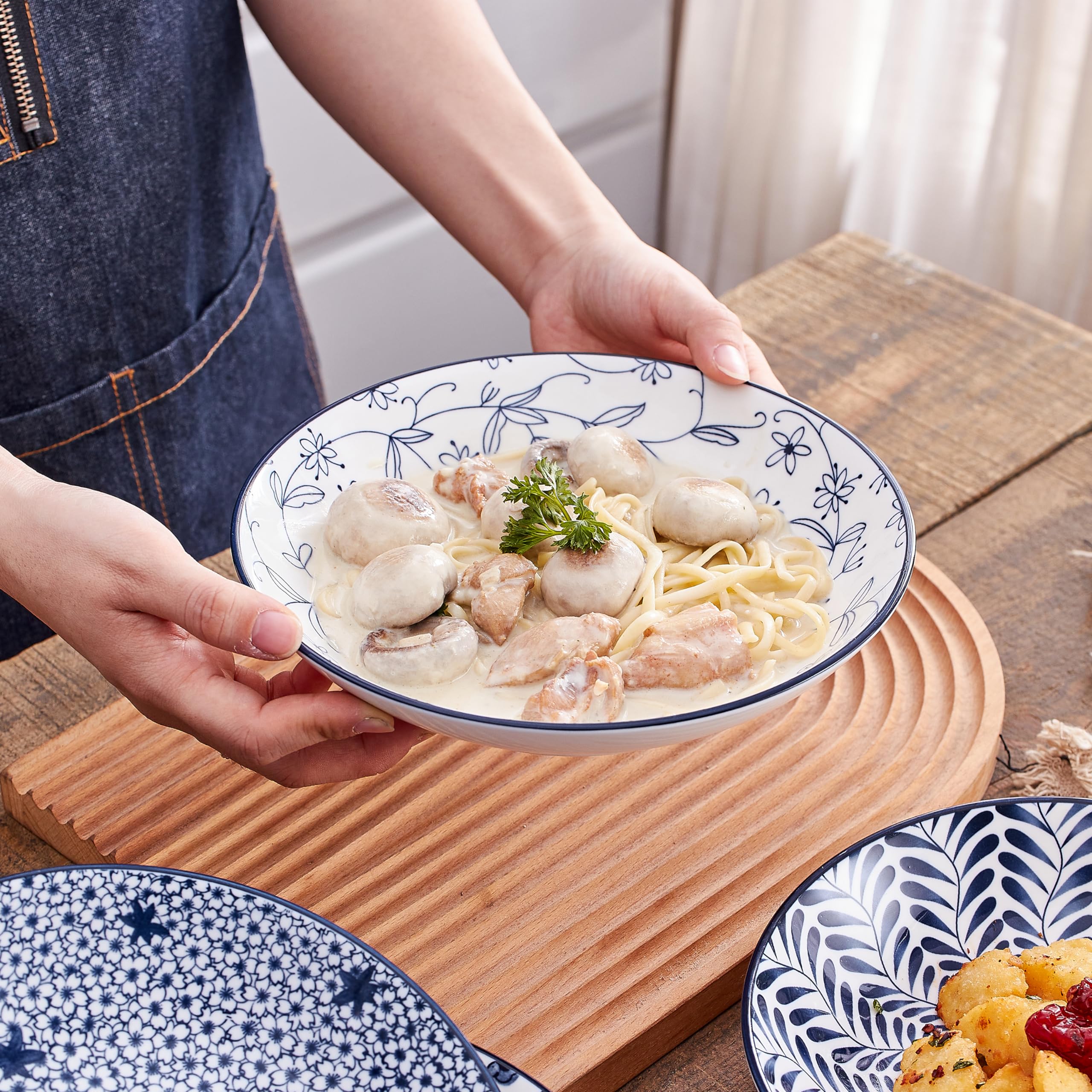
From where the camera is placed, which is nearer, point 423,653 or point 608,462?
point 423,653

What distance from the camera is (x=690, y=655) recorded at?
1020mm

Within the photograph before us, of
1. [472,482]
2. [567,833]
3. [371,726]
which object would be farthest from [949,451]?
[371,726]

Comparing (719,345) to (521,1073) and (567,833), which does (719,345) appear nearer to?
(567,833)

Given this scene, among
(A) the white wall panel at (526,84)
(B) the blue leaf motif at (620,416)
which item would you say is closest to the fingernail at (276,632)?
(B) the blue leaf motif at (620,416)

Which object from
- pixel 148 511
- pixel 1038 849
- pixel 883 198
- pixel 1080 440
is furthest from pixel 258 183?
pixel 883 198

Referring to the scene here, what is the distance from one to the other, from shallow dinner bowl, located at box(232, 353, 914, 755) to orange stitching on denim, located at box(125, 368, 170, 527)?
46 centimetres

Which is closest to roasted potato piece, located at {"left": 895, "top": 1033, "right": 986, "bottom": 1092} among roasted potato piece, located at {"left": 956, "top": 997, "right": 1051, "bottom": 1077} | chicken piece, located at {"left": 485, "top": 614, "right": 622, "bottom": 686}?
roasted potato piece, located at {"left": 956, "top": 997, "right": 1051, "bottom": 1077}

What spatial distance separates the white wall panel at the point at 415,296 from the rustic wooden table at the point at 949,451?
55.2 inches

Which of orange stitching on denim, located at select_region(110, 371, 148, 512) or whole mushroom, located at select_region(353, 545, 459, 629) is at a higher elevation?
whole mushroom, located at select_region(353, 545, 459, 629)

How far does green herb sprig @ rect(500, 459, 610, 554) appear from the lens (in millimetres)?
1093

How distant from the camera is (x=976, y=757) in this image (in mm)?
1149

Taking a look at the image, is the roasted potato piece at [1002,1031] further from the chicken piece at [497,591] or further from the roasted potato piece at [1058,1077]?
the chicken piece at [497,591]

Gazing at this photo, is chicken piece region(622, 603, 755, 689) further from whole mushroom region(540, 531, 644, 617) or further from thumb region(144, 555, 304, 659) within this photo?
thumb region(144, 555, 304, 659)

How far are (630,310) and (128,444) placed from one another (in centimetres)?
70
